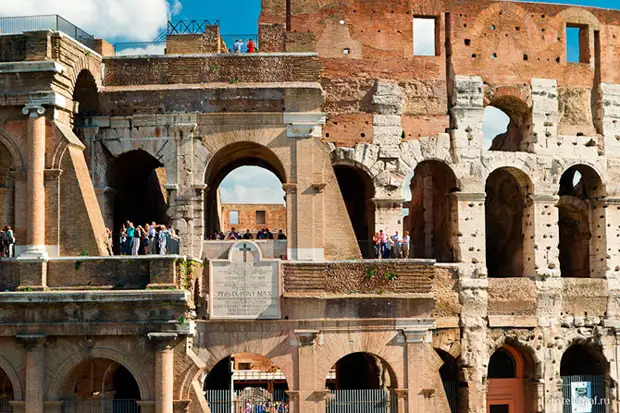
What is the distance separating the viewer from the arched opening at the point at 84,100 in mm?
26219

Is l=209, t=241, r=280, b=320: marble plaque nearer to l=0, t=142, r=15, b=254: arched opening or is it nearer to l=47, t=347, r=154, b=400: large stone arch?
l=47, t=347, r=154, b=400: large stone arch

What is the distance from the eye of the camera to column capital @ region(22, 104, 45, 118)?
23547 millimetres

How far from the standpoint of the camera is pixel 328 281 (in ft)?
84.1

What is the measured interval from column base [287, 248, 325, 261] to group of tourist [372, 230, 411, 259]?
5.96 ft

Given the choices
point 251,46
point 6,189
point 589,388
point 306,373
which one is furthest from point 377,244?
point 6,189

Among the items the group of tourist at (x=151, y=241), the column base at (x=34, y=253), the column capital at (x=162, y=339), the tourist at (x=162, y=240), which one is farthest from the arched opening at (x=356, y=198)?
the column base at (x=34, y=253)

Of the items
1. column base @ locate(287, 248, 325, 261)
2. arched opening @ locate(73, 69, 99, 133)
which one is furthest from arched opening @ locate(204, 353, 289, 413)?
arched opening @ locate(73, 69, 99, 133)

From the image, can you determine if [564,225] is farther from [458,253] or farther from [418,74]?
[418,74]

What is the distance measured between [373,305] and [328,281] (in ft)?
4.35

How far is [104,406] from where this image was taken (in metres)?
24.6

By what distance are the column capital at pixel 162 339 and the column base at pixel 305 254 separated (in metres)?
4.34

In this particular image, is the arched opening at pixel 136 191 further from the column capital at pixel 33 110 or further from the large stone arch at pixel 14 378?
the large stone arch at pixel 14 378

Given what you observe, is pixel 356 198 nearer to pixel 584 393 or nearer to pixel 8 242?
pixel 584 393

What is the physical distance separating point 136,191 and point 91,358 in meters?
8.11
